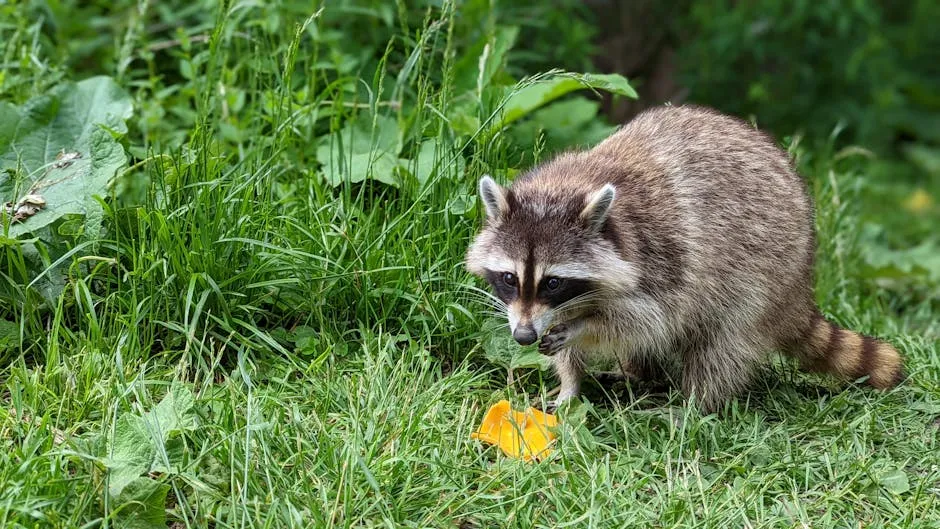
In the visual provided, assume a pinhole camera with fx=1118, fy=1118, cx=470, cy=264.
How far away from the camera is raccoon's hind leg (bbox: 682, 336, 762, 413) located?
395 cm

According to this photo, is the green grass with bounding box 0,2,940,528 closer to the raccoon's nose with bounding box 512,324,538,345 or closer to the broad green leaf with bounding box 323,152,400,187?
the broad green leaf with bounding box 323,152,400,187

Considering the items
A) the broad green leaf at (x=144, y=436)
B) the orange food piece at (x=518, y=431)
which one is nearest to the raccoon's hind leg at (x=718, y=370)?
the orange food piece at (x=518, y=431)

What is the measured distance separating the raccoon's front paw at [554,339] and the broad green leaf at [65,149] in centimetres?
155

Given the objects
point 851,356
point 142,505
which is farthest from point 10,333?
point 851,356

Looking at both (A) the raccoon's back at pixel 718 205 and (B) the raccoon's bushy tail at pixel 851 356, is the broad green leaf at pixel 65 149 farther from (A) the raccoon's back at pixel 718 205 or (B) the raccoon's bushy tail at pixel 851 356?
(B) the raccoon's bushy tail at pixel 851 356

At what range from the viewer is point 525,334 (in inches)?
140

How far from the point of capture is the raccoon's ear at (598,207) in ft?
11.8

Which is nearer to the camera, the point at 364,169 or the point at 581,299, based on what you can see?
the point at 581,299

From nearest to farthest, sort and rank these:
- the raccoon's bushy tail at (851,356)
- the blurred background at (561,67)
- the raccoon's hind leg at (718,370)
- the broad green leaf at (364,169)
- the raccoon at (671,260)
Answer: the raccoon at (671,260), the raccoon's hind leg at (718,370), the raccoon's bushy tail at (851,356), the broad green leaf at (364,169), the blurred background at (561,67)

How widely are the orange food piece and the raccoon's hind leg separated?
2.08ft

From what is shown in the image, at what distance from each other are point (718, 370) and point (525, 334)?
81 centimetres

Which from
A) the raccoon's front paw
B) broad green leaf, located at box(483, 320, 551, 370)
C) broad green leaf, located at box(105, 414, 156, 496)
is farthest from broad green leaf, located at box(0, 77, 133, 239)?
the raccoon's front paw

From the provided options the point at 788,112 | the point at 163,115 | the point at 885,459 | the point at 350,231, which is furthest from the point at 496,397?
the point at 788,112

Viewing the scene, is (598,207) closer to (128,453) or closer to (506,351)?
(506,351)
